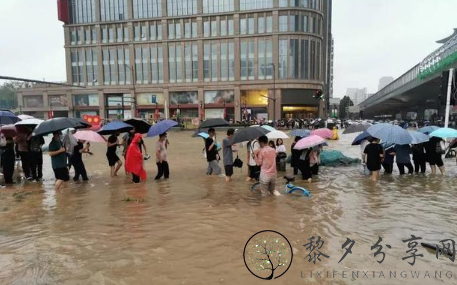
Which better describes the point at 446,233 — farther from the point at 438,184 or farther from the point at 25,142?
the point at 25,142

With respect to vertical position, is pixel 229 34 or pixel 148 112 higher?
pixel 229 34

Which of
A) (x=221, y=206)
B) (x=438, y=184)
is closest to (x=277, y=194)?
(x=221, y=206)

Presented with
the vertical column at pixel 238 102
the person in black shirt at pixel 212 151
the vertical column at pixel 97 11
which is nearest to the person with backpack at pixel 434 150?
the person in black shirt at pixel 212 151

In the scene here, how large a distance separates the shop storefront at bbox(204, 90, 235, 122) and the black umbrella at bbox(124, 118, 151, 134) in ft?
155

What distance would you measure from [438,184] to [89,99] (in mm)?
64653

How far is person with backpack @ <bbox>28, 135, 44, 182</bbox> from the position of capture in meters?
10.2

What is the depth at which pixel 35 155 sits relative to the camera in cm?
1038

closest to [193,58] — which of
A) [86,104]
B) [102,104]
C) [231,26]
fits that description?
[231,26]

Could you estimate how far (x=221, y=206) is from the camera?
7.17 metres

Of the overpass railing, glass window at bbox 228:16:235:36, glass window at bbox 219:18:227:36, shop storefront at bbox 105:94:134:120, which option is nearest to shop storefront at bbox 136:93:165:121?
shop storefront at bbox 105:94:134:120

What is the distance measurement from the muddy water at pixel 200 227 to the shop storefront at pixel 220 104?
160 feet

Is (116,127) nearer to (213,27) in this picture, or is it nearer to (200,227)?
(200,227)

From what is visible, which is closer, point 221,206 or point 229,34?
point 221,206

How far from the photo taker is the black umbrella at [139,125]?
10.0m
